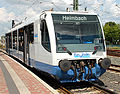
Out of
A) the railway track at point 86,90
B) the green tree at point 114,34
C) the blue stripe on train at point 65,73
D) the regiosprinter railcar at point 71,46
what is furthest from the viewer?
the green tree at point 114,34

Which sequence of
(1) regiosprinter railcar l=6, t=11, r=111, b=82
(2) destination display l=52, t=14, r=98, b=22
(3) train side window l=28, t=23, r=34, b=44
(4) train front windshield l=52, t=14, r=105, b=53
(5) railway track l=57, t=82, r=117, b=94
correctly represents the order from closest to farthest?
(5) railway track l=57, t=82, r=117, b=94
(1) regiosprinter railcar l=6, t=11, r=111, b=82
(4) train front windshield l=52, t=14, r=105, b=53
(2) destination display l=52, t=14, r=98, b=22
(3) train side window l=28, t=23, r=34, b=44

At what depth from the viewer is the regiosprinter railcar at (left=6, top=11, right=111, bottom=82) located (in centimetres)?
769

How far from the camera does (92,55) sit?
321 inches

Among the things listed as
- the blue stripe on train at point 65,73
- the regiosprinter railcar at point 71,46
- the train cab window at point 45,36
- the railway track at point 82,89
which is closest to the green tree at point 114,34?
the regiosprinter railcar at point 71,46

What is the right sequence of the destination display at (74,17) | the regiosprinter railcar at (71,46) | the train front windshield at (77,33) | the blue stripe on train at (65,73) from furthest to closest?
the destination display at (74,17), the train front windshield at (77,33), the regiosprinter railcar at (71,46), the blue stripe on train at (65,73)

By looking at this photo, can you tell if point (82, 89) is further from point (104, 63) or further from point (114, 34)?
point (114, 34)

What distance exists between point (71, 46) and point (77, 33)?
678 millimetres

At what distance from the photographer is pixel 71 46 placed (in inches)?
315

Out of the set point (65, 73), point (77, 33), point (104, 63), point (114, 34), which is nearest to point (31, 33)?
point (77, 33)

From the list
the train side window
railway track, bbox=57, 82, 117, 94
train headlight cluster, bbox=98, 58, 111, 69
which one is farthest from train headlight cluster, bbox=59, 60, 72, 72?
the train side window

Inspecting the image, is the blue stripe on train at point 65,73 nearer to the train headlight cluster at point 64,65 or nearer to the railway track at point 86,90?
the train headlight cluster at point 64,65

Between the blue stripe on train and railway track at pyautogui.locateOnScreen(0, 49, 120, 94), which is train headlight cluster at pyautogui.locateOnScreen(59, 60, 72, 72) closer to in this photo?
the blue stripe on train

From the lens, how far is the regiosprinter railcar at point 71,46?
769 cm

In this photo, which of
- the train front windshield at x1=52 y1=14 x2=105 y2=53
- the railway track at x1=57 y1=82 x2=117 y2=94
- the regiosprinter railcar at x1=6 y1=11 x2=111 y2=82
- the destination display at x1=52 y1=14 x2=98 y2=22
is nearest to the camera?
the railway track at x1=57 y1=82 x2=117 y2=94
